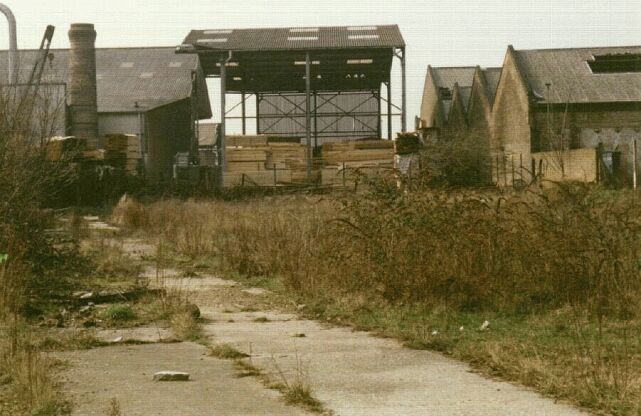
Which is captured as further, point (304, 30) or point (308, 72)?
point (304, 30)

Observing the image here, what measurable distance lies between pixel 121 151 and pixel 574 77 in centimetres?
2097

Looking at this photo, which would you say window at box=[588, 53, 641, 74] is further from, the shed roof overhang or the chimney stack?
the chimney stack

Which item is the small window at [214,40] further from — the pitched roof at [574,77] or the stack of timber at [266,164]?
the pitched roof at [574,77]

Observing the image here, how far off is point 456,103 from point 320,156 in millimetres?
16847

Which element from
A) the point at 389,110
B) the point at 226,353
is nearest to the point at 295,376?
the point at 226,353

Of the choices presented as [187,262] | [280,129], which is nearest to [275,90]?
[280,129]

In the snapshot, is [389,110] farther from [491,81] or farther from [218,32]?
[218,32]

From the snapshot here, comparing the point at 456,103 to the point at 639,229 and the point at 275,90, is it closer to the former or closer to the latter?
the point at 275,90

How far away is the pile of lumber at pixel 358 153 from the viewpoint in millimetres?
36969

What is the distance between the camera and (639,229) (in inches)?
368

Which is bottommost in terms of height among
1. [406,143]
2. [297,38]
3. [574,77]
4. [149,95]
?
[406,143]

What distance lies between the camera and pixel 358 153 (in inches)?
1469

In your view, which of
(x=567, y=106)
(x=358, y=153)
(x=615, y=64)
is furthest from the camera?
(x=615, y=64)

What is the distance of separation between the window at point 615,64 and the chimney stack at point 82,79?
22.8m
